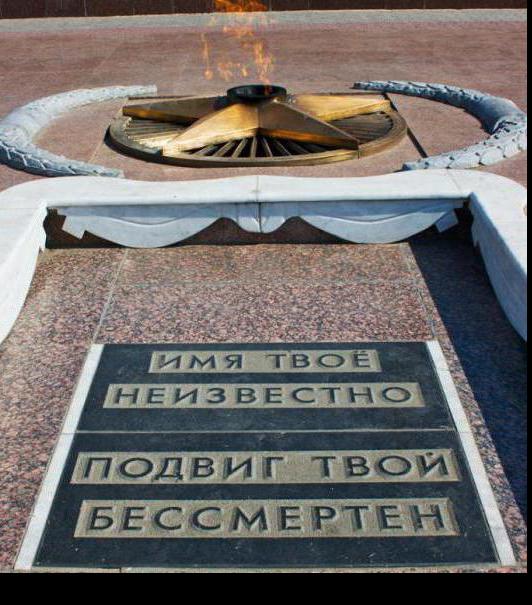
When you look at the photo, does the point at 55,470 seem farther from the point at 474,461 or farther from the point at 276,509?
the point at 474,461

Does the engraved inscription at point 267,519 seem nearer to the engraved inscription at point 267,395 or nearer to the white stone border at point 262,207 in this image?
the engraved inscription at point 267,395

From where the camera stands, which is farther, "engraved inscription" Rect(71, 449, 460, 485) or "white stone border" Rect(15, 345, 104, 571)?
"engraved inscription" Rect(71, 449, 460, 485)

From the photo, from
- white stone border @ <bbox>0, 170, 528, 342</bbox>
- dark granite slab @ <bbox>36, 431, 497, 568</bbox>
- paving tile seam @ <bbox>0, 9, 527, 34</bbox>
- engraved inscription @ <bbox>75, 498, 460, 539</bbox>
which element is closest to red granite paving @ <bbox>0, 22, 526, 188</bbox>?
paving tile seam @ <bbox>0, 9, 527, 34</bbox>

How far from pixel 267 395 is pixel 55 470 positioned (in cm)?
81

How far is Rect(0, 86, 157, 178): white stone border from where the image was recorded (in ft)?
16.5

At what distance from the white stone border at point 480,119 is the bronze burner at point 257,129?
1.85 ft

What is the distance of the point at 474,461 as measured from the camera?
280 centimetres

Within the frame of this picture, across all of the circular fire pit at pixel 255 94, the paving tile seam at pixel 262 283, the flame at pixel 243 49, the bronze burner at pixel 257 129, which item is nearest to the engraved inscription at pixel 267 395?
the paving tile seam at pixel 262 283

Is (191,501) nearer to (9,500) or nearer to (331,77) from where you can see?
(9,500)

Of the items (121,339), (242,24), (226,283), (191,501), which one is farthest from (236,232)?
(242,24)

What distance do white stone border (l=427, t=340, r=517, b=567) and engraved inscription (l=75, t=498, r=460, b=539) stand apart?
117mm

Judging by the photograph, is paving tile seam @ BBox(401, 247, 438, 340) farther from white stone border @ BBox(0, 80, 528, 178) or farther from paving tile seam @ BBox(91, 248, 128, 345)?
paving tile seam @ BBox(91, 248, 128, 345)

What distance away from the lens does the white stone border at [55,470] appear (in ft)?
8.19

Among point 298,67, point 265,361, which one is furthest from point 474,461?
point 298,67
